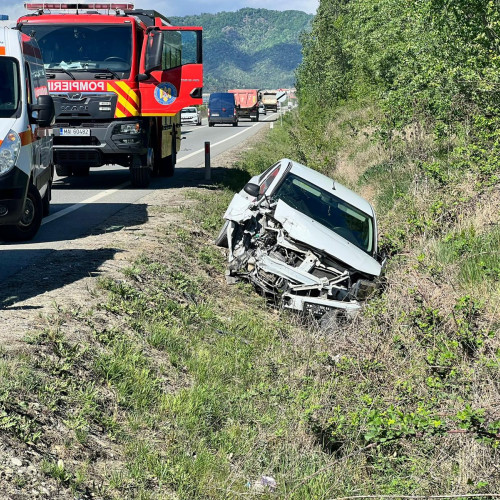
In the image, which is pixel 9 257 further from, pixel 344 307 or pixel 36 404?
pixel 36 404

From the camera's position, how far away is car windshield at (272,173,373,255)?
10.1 metres

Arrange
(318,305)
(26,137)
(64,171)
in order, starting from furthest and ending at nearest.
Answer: (64,171) → (26,137) → (318,305)

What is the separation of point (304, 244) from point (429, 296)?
4.95ft

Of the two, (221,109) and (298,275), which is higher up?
(298,275)

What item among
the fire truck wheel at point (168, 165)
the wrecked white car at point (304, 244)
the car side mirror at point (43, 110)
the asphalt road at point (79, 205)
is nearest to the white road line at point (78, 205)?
the asphalt road at point (79, 205)

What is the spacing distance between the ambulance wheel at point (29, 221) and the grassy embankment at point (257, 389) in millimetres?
1635

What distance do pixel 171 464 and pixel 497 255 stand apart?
237 inches

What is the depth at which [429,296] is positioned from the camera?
8758 millimetres

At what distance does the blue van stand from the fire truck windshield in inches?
1534

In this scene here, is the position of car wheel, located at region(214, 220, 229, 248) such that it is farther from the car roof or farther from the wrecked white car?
the car roof

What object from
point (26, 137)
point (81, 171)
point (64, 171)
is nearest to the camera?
point (26, 137)

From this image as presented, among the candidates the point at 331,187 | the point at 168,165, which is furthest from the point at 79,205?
the point at 168,165

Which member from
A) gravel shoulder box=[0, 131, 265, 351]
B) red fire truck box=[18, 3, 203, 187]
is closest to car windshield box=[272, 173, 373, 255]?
gravel shoulder box=[0, 131, 265, 351]

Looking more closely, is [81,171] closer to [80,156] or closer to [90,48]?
[80,156]
